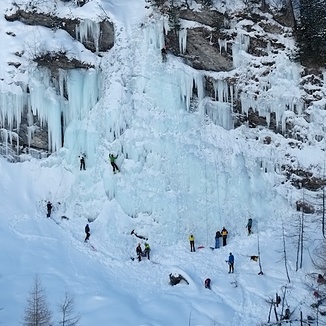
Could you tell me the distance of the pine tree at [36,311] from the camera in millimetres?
16192

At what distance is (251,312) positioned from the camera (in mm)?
19391

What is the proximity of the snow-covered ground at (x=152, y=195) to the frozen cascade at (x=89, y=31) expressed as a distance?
2.53 ft

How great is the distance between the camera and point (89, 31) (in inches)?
1094

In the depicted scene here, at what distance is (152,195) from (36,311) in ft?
32.0

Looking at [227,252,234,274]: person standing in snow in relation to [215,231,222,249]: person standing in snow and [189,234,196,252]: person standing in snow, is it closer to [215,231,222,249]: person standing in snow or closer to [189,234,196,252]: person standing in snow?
[215,231,222,249]: person standing in snow

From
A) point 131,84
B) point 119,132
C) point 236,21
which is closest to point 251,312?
point 119,132

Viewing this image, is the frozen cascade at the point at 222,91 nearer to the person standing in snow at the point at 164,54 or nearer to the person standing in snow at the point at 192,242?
the person standing in snow at the point at 164,54

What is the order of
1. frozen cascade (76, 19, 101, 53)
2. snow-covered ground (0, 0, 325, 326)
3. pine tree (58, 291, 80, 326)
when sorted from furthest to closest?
1. frozen cascade (76, 19, 101, 53)
2. snow-covered ground (0, 0, 325, 326)
3. pine tree (58, 291, 80, 326)

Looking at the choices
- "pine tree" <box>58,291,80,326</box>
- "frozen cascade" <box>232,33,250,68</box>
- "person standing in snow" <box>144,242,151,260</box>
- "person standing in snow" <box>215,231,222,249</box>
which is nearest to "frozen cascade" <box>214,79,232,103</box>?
"frozen cascade" <box>232,33,250,68</box>

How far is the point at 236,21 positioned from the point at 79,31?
8336 millimetres

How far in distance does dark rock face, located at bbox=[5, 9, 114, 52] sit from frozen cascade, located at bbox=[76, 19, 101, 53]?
0.12 m

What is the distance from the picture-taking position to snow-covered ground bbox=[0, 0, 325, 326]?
2141cm

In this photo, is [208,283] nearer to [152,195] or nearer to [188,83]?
[152,195]

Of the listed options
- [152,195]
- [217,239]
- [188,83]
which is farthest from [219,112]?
[217,239]
